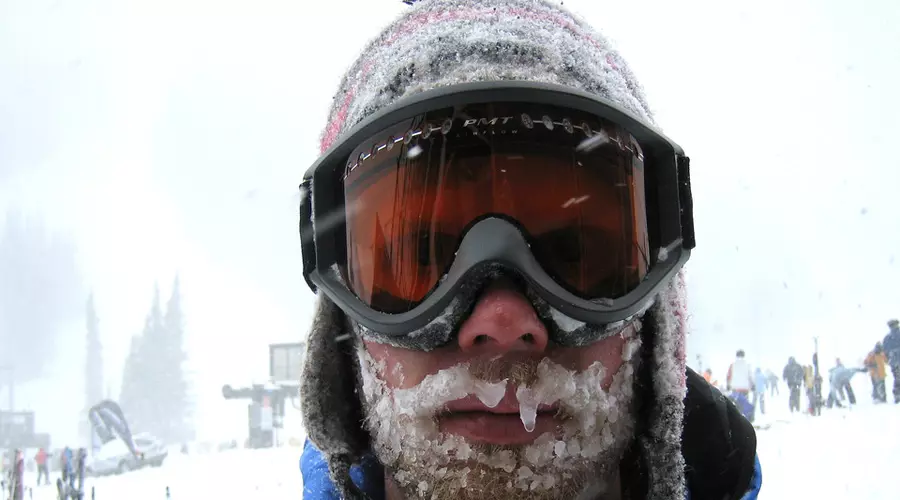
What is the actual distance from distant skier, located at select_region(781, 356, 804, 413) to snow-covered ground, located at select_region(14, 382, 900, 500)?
33cm

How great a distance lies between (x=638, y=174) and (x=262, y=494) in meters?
9.35

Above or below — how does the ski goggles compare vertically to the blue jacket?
above

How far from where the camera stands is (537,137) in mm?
1511

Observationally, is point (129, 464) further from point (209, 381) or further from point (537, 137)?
point (209, 381)

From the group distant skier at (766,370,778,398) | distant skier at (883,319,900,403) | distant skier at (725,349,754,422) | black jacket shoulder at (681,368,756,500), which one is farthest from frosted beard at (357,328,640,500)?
distant skier at (766,370,778,398)

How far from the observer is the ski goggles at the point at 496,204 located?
1.45m

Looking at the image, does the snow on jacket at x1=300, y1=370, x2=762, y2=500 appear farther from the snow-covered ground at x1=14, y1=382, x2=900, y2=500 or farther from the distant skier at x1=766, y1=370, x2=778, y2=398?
the distant skier at x1=766, y1=370, x2=778, y2=398

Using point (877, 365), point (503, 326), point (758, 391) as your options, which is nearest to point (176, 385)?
point (758, 391)

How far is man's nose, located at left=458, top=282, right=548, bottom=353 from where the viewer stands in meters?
1.33

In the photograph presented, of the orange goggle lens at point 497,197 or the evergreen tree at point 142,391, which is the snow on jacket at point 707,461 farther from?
the evergreen tree at point 142,391

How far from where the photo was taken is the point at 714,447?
203 cm

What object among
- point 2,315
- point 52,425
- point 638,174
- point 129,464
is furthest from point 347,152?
point 2,315

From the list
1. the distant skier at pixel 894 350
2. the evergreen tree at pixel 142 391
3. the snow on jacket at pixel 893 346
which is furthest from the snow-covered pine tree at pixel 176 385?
the snow on jacket at pixel 893 346

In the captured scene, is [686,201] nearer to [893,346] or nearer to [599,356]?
[599,356]
